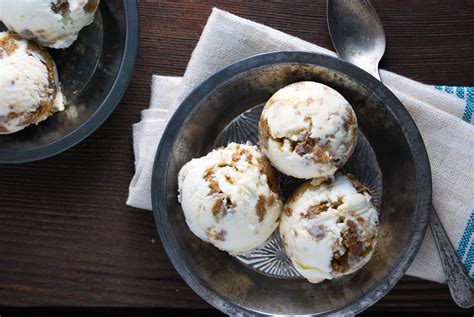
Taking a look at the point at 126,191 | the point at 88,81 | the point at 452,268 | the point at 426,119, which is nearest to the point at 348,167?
the point at 426,119

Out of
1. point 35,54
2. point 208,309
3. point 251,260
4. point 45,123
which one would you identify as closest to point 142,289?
point 208,309

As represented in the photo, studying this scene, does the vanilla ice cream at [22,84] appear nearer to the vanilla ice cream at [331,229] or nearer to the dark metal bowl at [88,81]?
the dark metal bowl at [88,81]

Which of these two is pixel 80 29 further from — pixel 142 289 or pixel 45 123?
pixel 142 289

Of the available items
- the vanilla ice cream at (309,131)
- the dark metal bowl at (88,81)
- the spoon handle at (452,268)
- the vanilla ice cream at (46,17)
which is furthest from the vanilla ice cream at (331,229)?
the vanilla ice cream at (46,17)

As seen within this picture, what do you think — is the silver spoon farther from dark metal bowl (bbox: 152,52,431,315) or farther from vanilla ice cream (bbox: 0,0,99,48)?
vanilla ice cream (bbox: 0,0,99,48)

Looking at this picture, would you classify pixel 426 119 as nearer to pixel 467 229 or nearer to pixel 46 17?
pixel 467 229

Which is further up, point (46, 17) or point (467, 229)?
point (46, 17)
